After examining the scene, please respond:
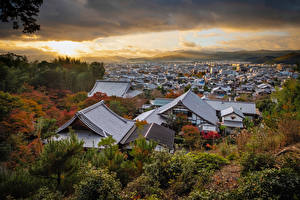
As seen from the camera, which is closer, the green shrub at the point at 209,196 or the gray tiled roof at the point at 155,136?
the green shrub at the point at 209,196

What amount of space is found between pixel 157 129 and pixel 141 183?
7538 millimetres

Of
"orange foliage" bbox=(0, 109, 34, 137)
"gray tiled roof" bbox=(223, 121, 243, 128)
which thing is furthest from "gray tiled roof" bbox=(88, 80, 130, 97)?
"orange foliage" bbox=(0, 109, 34, 137)

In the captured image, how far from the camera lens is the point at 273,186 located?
2.99 meters

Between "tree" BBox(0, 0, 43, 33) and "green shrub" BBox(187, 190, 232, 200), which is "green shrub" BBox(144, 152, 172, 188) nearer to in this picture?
"green shrub" BBox(187, 190, 232, 200)

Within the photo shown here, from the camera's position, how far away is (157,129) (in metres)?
11.9

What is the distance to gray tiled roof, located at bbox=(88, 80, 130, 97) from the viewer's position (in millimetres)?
26514

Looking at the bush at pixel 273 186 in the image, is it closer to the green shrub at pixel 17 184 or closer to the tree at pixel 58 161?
the tree at pixel 58 161

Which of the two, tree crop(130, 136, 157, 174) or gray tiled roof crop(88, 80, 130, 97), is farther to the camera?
gray tiled roof crop(88, 80, 130, 97)

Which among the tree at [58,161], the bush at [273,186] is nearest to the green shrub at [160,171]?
the bush at [273,186]

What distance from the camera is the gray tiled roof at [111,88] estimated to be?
26514 millimetres

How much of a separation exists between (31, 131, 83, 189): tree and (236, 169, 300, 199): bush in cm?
406

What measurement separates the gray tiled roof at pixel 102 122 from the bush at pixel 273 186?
785 centimetres

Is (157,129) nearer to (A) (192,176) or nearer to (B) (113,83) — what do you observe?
(A) (192,176)

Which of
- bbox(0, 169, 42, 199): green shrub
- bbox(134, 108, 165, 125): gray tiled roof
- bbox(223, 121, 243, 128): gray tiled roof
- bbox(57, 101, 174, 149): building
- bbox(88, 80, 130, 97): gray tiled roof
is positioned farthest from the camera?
bbox(88, 80, 130, 97): gray tiled roof
